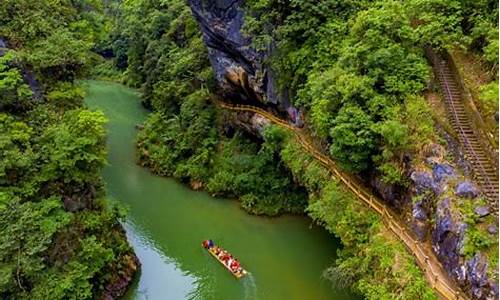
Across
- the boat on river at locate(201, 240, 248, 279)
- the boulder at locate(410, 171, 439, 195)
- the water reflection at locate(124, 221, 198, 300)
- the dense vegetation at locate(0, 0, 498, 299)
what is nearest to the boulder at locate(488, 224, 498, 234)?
the dense vegetation at locate(0, 0, 498, 299)

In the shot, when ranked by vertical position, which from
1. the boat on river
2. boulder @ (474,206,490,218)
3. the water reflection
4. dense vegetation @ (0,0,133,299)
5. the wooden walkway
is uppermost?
boulder @ (474,206,490,218)

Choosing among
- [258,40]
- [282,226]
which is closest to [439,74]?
[258,40]

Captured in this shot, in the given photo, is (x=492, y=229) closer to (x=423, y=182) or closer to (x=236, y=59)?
(x=423, y=182)

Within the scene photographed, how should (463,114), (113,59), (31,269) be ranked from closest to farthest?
1. (31,269)
2. (463,114)
3. (113,59)

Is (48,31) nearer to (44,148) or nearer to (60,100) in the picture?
(60,100)

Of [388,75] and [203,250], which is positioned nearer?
[388,75]

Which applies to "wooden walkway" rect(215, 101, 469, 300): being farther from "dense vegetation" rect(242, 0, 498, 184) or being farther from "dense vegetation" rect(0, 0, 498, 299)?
"dense vegetation" rect(242, 0, 498, 184)

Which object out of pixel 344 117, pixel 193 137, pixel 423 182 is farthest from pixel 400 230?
pixel 193 137

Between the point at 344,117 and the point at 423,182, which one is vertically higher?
the point at 344,117
